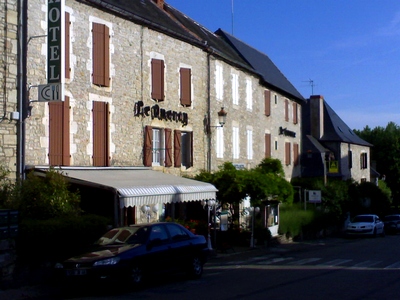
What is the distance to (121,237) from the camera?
45.3 ft

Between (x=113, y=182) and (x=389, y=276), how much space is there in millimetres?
7708

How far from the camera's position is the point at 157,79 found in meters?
22.5

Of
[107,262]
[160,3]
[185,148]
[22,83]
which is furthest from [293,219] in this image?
[107,262]

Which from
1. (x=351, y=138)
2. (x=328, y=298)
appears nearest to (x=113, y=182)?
(x=328, y=298)

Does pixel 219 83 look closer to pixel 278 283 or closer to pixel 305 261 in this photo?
pixel 305 261

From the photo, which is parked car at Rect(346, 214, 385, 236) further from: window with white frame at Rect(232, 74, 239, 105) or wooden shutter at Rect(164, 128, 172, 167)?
wooden shutter at Rect(164, 128, 172, 167)

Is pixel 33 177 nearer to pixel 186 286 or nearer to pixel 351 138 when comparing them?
pixel 186 286

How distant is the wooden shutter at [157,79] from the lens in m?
22.3

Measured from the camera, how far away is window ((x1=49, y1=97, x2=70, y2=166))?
17391 mm

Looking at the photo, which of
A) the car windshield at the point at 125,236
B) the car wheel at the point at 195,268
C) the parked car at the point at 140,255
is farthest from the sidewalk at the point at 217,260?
the car wheel at the point at 195,268

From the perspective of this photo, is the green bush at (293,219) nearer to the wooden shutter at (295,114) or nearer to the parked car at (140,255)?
the wooden shutter at (295,114)

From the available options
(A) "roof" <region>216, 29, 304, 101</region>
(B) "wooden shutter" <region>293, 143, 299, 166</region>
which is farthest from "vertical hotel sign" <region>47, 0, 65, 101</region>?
(B) "wooden shutter" <region>293, 143, 299, 166</region>

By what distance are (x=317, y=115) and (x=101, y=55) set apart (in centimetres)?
3093

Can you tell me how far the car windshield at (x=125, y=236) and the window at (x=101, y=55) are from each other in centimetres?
669
